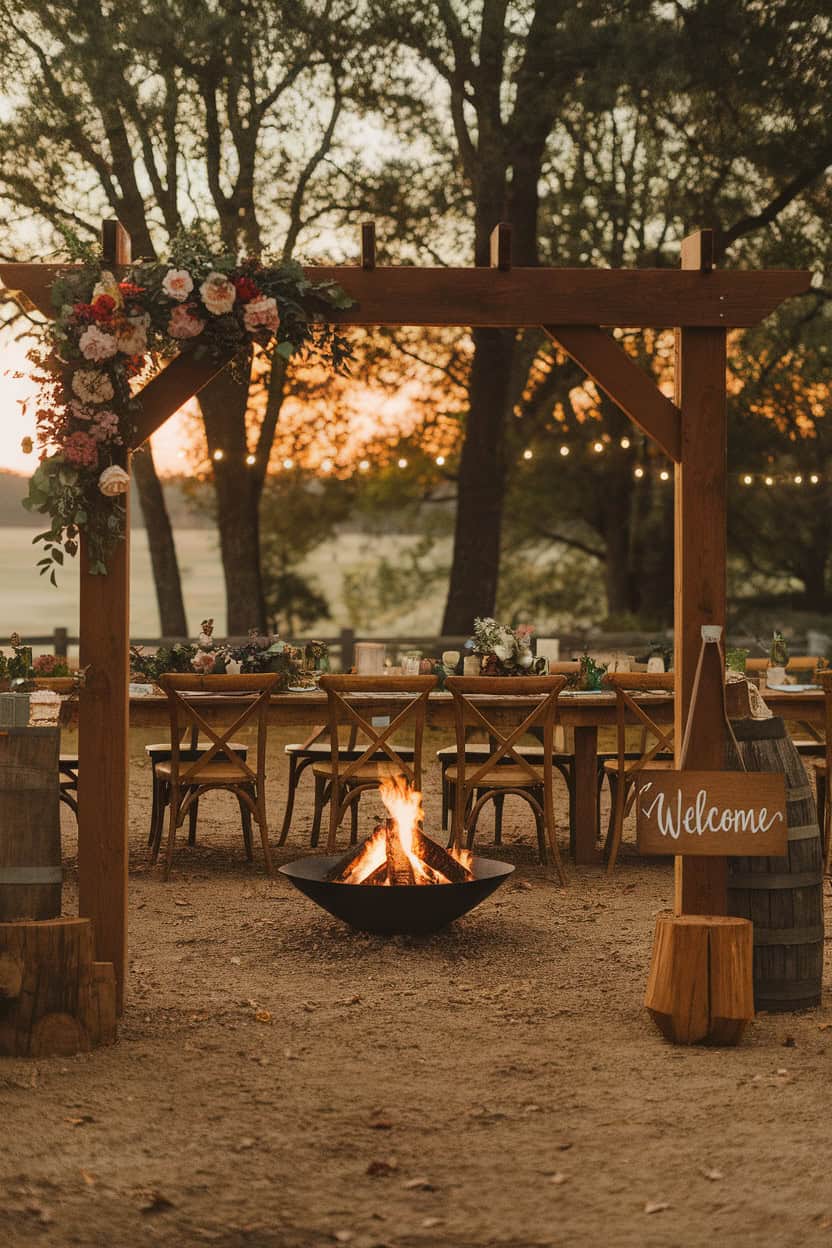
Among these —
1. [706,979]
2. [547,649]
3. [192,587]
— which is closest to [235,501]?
[547,649]

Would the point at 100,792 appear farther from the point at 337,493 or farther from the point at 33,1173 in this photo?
the point at 337,493

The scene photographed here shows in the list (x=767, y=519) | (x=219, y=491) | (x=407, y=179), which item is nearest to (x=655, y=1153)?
(x=219, y=491)

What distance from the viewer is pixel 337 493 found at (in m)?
21.1

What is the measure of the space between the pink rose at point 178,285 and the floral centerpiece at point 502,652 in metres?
3.11

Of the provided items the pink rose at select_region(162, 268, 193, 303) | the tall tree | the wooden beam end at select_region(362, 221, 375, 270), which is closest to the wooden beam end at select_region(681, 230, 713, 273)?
the wooden beam end at select_region(362, 221, 375, 270)

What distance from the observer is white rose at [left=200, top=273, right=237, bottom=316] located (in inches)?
200

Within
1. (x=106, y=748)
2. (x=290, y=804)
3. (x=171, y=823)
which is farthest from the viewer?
(x=290, y=804)

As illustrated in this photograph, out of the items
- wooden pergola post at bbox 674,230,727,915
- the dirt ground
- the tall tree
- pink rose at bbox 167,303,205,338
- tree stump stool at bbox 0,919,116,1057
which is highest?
the tall tree

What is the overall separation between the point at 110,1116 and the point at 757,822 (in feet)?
7.53

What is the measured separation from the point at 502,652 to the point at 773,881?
2.72 meters

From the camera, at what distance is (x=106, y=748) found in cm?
523

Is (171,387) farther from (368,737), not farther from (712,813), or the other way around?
(368,737)

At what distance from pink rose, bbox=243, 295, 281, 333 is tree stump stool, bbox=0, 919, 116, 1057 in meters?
2.04

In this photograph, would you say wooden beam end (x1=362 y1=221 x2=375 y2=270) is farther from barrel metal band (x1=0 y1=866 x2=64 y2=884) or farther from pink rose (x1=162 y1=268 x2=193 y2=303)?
barrel metal band (x1=0 y1=866 x2=64 y2=884)
